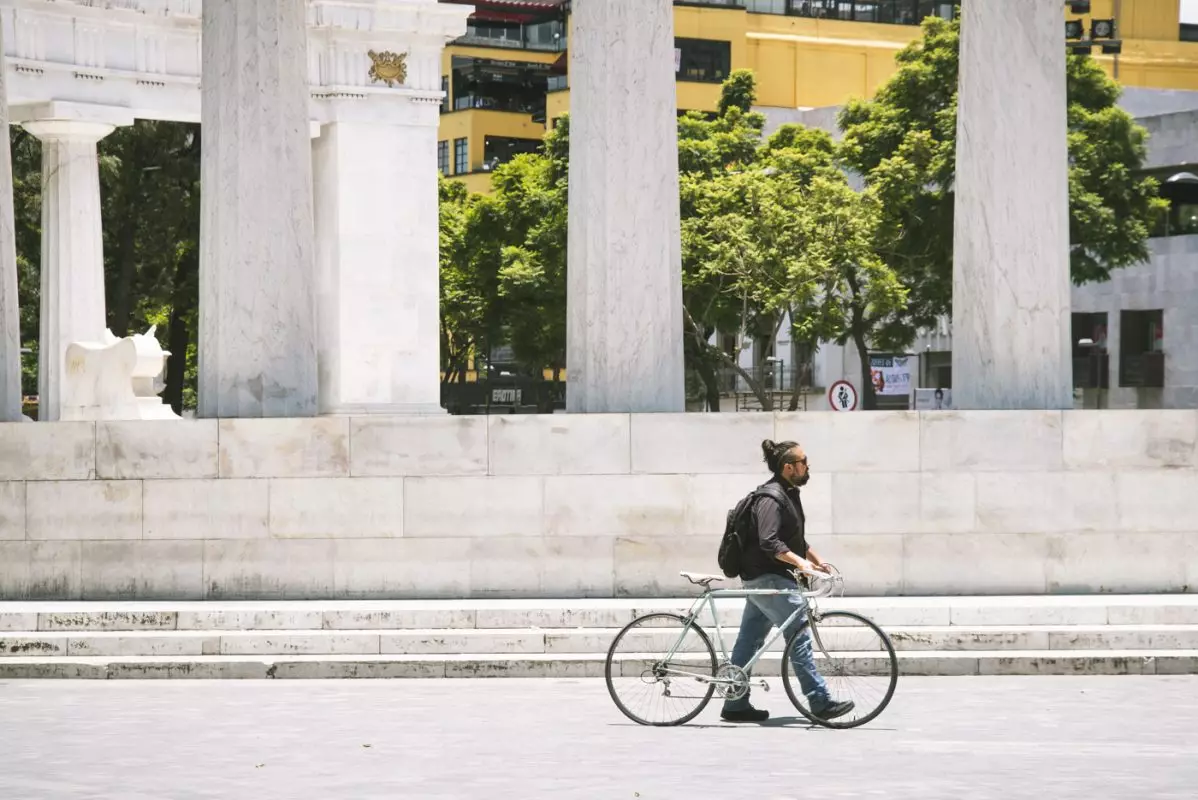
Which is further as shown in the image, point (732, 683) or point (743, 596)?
point (743, 596)

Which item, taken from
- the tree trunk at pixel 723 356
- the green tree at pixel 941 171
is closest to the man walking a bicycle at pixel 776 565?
the tree trunk at pixel 723 356

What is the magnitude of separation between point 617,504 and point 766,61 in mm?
97983

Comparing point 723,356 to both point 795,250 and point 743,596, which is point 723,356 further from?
point 743,596

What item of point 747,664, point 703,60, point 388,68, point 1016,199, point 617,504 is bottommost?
point 747,664

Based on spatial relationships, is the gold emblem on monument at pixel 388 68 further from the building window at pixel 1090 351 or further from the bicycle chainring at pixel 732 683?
the building window at pixel 1090 351

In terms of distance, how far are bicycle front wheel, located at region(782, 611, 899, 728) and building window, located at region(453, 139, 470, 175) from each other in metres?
119

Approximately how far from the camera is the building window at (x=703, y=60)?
391 ft

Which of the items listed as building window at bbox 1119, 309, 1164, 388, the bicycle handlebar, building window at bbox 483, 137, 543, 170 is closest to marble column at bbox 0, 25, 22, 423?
the bicycle handlebar

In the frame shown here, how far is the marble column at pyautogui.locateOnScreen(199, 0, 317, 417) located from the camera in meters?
29.9

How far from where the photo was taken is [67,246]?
1953 inches

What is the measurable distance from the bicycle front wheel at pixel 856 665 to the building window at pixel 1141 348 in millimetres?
72320

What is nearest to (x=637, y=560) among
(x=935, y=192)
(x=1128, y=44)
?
(x=935, y=192)

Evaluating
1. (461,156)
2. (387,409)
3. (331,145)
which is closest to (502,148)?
(461,156)

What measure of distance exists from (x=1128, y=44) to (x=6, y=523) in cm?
10682
